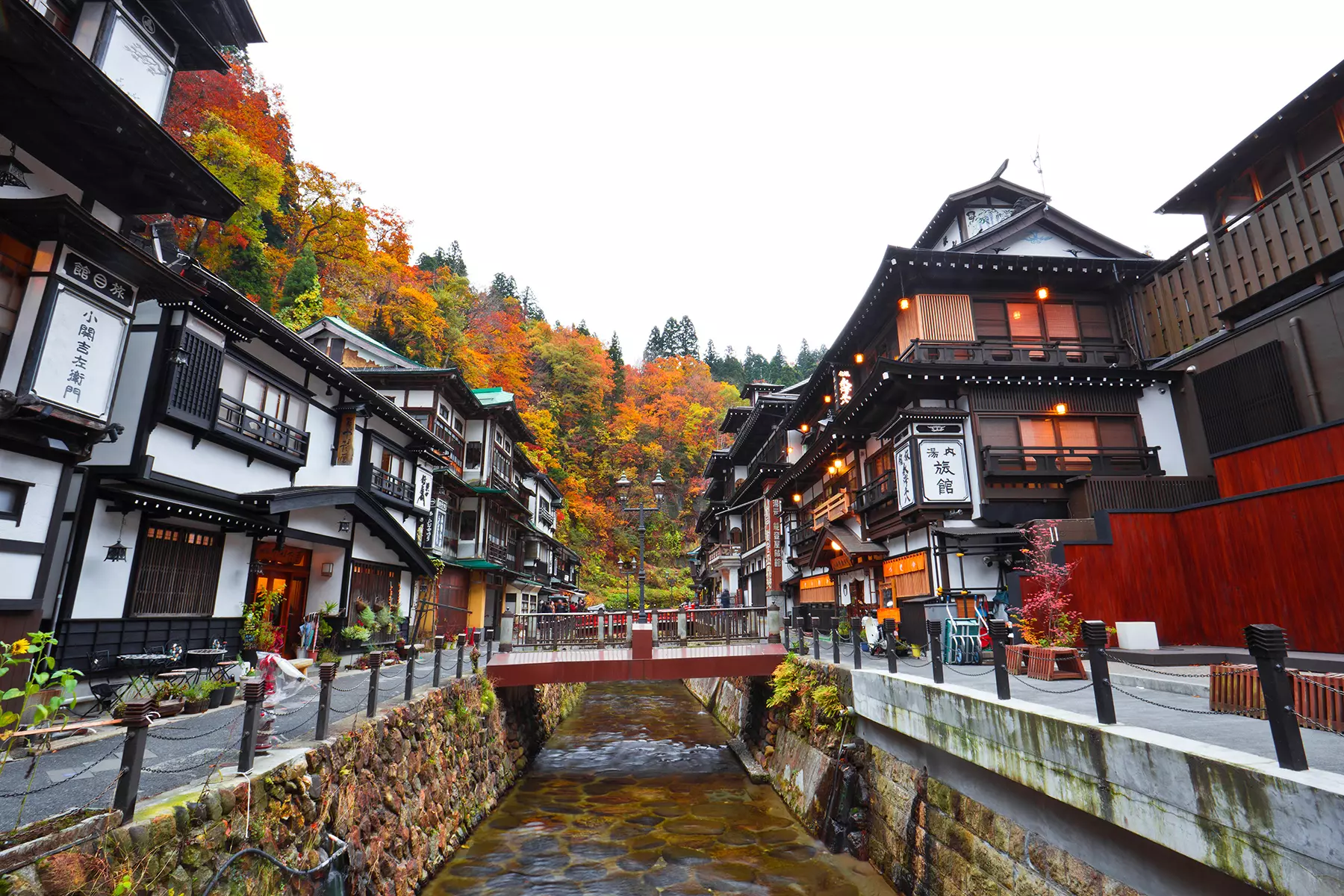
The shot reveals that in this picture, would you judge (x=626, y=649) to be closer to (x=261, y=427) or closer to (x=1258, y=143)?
(x=261, y=427)

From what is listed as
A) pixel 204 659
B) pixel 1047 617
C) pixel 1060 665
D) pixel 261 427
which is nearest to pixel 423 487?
pixel 261 427

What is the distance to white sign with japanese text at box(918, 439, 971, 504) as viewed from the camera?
18.0 meters

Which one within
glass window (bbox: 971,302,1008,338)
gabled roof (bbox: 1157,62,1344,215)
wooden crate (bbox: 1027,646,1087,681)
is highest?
gabled roof (bbox: 1157,62,1344,215)

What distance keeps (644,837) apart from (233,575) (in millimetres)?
10959

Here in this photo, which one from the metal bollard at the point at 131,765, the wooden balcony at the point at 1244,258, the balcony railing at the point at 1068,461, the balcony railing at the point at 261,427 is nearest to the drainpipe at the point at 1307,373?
the wooden balcony at the point at 1244,258

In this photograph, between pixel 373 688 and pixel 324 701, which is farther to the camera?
pixel 373 688

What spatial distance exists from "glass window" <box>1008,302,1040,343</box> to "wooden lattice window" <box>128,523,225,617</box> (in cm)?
2395

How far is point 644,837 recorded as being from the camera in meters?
12.5

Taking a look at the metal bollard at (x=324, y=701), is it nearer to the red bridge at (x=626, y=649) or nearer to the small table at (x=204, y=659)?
the small table at (x=204, y=659)

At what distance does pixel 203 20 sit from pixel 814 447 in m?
23.1

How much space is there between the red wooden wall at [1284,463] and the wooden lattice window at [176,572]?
2343 centimetres

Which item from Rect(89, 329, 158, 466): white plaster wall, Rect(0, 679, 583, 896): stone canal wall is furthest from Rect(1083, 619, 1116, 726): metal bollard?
Rect(89, 329, 158, 466): white plaster wall

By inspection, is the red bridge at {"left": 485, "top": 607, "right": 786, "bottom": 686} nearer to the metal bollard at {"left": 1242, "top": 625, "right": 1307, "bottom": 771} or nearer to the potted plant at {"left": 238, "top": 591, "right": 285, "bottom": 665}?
the potted plant at {"left": 238, "top": 591, "right": 285, "bottom": 665}

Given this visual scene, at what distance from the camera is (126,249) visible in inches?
382
